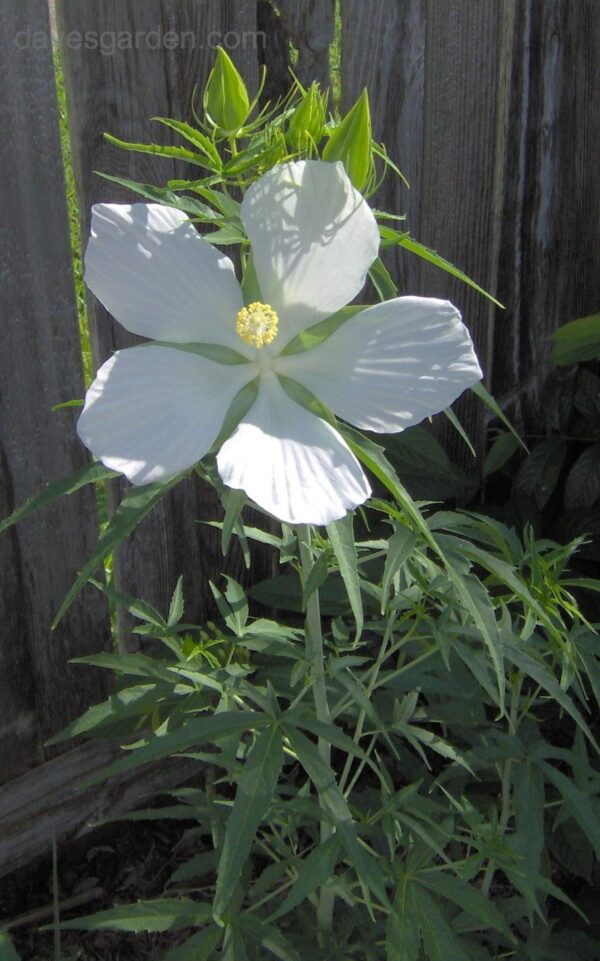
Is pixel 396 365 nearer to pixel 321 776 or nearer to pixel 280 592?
pixel 321 776

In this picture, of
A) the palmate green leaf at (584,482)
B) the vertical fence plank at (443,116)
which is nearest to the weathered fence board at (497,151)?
the vertical fence plank at (443,116)

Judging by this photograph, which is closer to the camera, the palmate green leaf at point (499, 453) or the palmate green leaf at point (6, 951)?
the palmate green leaf at point (6, 951)

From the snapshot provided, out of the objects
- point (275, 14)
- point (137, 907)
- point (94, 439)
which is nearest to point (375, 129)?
point (275, 14)

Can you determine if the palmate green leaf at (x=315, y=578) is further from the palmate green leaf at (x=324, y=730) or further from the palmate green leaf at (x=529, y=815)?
the palmate green leaf at (x=529, y=815)

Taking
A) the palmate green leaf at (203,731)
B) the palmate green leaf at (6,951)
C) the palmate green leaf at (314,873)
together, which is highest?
the palmate green leaf at (203,731)

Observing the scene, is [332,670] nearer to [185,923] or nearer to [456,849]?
[185,923]

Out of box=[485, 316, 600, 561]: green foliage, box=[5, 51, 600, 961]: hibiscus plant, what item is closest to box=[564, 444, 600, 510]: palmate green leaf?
box=[485, 316, 600, 561]: green foliage
